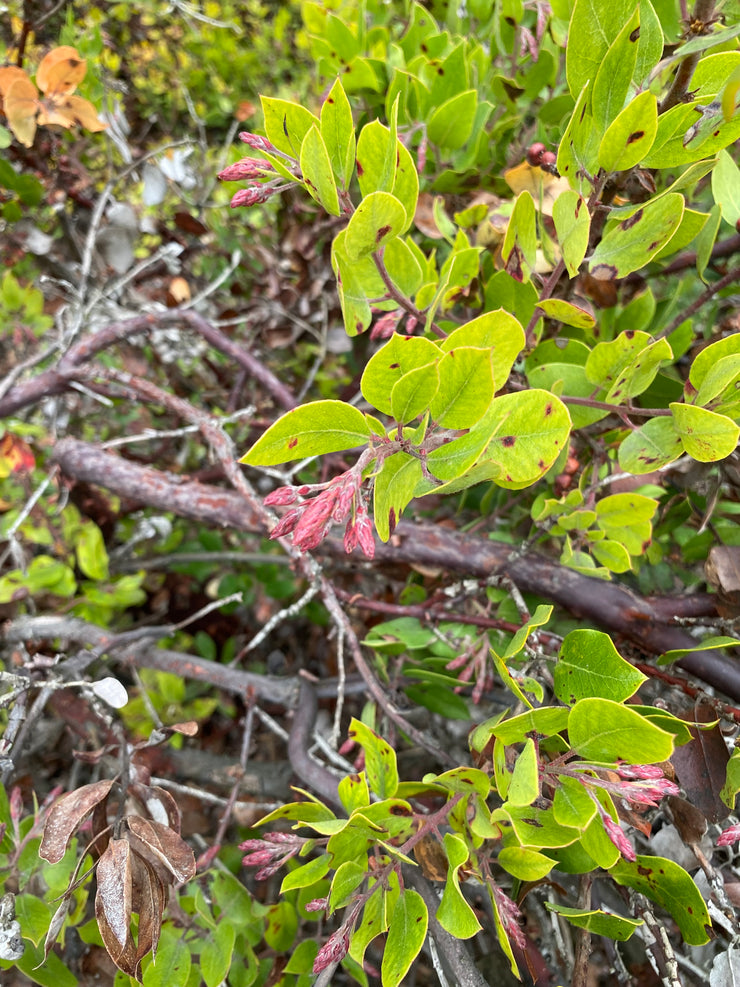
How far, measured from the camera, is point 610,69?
0.54m

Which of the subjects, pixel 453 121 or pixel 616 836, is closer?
pixel 616 836

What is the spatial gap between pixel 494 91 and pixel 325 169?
619 mm

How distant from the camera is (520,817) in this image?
584mm

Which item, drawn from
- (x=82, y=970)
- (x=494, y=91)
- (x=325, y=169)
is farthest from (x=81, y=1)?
(x=82, y=970)

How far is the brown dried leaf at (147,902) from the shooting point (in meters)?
0.64

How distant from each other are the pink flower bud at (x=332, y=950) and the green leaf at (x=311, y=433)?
1.54ft

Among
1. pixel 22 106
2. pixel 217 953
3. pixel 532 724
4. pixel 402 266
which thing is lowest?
pixel 217 953

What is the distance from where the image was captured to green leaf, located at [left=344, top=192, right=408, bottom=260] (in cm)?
52

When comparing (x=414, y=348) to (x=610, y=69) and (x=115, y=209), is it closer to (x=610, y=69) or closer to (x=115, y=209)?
(x=610, y=69)

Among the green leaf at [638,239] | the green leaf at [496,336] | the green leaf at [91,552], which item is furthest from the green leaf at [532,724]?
the green leaf at [91,552]

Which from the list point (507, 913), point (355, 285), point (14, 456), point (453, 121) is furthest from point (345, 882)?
point (14, 456)

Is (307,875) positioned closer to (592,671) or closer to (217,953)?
(217,953)

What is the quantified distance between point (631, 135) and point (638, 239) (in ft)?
0.34

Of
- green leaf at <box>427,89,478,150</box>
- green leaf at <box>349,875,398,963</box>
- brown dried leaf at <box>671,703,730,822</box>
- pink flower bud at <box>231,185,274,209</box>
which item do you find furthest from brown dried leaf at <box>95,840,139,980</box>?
green leaf at <box>427,89,478,150</box>
